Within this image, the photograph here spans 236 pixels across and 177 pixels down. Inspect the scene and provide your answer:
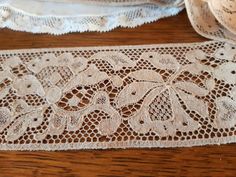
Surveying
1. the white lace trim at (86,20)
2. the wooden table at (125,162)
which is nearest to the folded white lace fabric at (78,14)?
the white lace trim at (86,20)

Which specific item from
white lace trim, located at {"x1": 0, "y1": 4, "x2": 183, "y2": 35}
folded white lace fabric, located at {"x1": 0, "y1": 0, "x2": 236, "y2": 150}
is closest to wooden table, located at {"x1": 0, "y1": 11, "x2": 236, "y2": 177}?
folded white lace fabric, located at {"x1": 0, "y1": 0, "x2": 236, "y2": 150}

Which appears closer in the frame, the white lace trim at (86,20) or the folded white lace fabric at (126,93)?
the folded white lace fabric at (126,93)

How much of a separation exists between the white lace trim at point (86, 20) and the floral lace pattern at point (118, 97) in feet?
0.19

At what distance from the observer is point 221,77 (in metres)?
0.56

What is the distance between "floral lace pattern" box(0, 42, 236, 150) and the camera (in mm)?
512

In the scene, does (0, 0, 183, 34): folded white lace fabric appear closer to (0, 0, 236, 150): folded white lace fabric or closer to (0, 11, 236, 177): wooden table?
(0, 0, 236, 150): folded white lace fabric

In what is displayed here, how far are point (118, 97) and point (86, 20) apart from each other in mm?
191

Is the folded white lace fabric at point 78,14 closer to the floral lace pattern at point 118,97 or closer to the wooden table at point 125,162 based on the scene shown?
the floral lace pattern at point 118,97

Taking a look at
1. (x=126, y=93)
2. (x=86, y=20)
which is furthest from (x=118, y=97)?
(x=86, y=20)

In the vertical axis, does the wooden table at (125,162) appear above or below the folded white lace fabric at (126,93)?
below

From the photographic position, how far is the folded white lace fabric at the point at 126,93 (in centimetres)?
51

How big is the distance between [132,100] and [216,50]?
173mm

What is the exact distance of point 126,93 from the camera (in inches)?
21.9

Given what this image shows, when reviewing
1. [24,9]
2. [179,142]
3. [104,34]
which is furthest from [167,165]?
[24,9]
